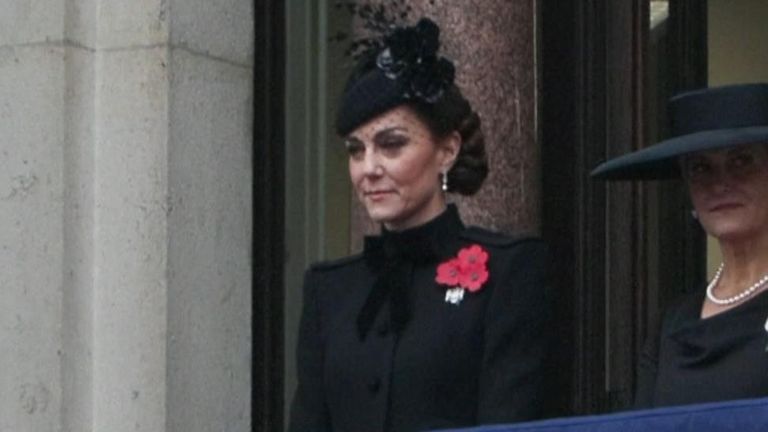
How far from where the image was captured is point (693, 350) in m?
5.68

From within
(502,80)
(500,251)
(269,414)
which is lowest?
(269,414)

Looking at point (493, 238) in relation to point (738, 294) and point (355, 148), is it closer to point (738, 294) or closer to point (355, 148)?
point (355, 148)

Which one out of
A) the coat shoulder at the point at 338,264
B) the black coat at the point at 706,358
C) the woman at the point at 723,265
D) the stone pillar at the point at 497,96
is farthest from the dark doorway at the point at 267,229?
the black coat at the point at 706,358

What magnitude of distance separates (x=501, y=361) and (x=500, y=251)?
1.01 feet

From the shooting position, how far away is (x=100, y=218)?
766cm

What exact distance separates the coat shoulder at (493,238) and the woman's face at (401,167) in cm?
10

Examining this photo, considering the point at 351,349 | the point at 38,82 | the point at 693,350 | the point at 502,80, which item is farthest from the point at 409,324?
the point at 38,82

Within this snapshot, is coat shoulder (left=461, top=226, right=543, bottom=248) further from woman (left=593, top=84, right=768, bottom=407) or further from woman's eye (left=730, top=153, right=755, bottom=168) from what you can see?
woman's eye (left=730, top=153, right=755, bottom=168)

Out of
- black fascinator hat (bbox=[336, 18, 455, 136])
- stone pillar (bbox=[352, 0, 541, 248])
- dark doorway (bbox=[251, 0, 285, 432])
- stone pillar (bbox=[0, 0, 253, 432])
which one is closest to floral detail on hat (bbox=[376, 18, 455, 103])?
black fascinator hat (bbox=[336, 18, 455, 136])

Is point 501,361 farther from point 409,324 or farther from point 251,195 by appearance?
point 251,195

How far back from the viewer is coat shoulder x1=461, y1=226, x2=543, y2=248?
606 centimetres

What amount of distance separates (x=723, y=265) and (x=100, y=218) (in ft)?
8.18

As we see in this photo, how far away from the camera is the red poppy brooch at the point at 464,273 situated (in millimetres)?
6055

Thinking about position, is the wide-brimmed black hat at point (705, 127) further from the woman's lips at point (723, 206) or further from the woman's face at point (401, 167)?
the woman's face at point (401, 167)
